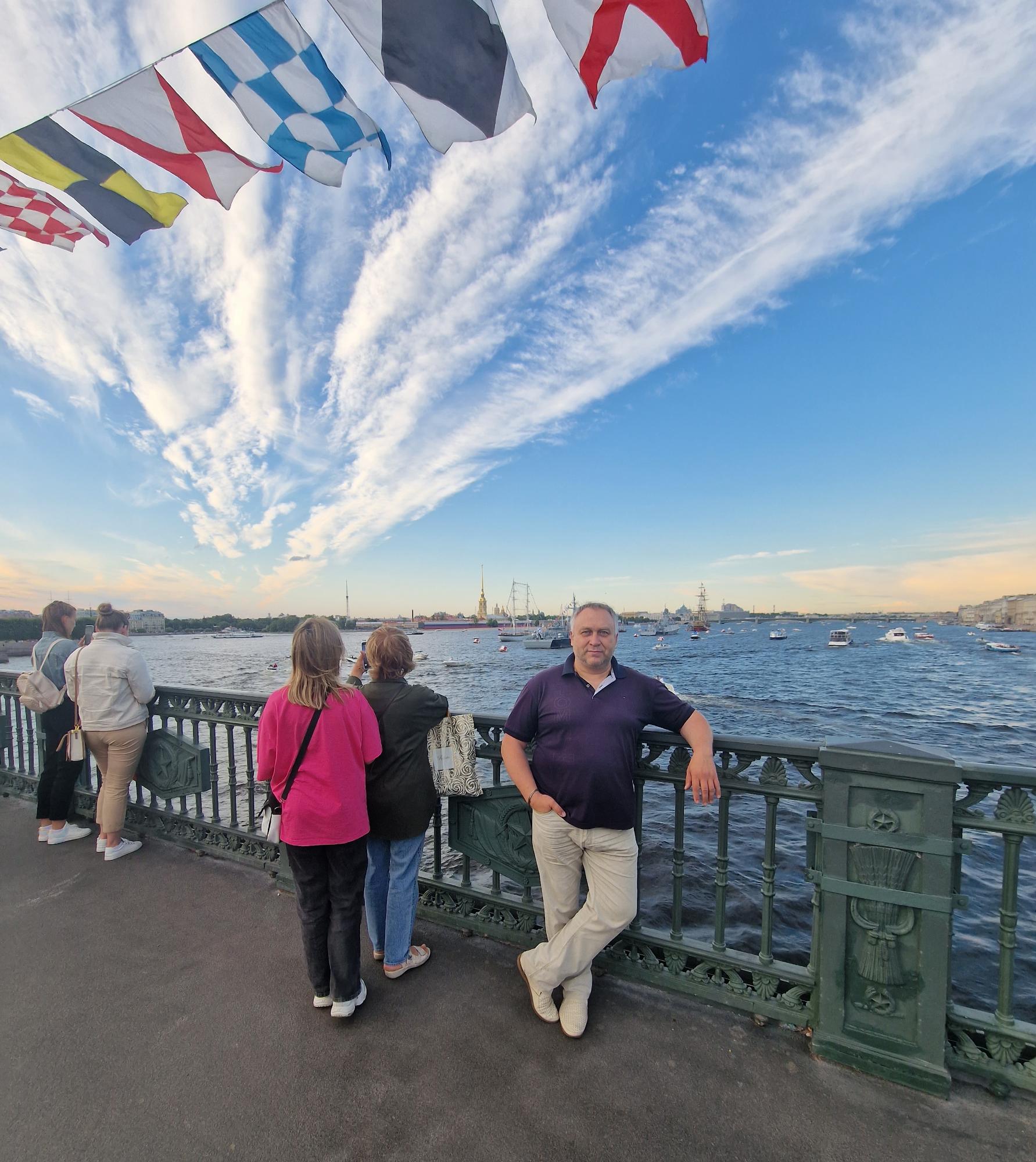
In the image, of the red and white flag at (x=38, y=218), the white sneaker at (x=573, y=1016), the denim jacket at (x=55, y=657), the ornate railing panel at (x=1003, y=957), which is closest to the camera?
the ornate railing panel at (x=1003, y=957)

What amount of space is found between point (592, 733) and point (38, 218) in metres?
6.52

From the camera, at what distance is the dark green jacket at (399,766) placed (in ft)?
9.77

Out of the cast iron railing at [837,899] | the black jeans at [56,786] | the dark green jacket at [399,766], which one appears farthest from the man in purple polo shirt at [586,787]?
the black jeans at [56,786]

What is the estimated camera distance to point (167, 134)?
4.01 m

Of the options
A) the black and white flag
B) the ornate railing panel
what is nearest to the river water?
the ornate railing panel

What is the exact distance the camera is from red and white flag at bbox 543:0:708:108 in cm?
300

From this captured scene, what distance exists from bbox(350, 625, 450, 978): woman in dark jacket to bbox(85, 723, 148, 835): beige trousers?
2.88m

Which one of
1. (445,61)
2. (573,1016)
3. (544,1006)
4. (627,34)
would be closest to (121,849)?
(544,1006)

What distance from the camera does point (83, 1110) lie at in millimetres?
2229

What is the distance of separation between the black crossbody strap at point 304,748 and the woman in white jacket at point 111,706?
108 inches

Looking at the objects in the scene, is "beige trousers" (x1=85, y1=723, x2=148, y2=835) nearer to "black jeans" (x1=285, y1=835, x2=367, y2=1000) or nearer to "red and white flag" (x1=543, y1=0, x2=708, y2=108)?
"black jeans" (x1=285, y1=835, x2=367, y2=1000)

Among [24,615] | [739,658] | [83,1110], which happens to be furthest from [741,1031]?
[24,615]

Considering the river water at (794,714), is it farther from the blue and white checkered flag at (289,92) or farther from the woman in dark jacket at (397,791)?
the blue and white checkered flag at (289,92)

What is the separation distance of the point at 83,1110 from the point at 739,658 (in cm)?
6588
